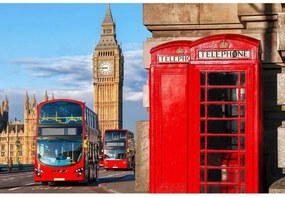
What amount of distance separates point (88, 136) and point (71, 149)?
0.90m

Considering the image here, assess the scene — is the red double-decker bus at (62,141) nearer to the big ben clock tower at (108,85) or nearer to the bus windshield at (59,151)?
the bus windshield at (59,151)

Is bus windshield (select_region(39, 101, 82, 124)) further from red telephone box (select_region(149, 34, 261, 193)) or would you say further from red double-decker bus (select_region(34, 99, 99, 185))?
red telephone box (select_region(149, 34, 261, 193))

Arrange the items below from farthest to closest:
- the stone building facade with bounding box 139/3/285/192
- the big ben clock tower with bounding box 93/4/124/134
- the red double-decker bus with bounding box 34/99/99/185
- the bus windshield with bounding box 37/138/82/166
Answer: the big ben clock tower with bounding box 93/4/124/134 → the bus windshield with bounding box 37/138/82/166 → the red double-decker bus with bounding box 34/99/99/185 → the stone building facade with bounding box 139/3/285/192

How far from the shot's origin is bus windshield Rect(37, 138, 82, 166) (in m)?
21.4

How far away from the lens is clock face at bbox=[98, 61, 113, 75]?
470 ft

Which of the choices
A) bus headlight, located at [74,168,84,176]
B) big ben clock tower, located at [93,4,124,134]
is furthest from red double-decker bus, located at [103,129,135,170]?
big ben clock tower, located at [93,4,124,134]

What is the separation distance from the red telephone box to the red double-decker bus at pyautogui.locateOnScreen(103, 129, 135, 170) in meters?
33.2

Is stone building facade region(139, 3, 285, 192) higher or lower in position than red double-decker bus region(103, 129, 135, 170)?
higher

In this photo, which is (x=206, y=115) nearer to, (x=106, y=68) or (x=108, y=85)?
(x=108, y=85)

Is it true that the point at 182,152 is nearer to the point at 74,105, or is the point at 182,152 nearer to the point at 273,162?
the point at 273,162

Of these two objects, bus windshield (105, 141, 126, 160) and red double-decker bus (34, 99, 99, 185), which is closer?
red double-decker bus (34, 99, 99, 185)

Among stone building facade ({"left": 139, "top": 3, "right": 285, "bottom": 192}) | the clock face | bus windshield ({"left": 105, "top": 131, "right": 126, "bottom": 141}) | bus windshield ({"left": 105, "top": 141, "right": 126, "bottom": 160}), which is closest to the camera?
stone building facade ({"left": 139, "top": 3, "right": 285, "bottom": 192})

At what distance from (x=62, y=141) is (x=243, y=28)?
12.3 m
